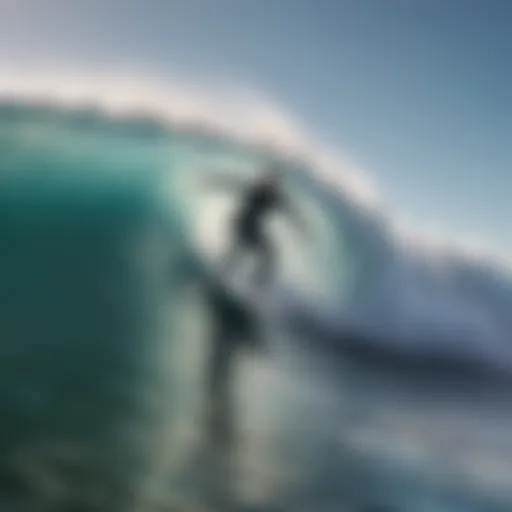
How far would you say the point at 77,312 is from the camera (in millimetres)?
1472

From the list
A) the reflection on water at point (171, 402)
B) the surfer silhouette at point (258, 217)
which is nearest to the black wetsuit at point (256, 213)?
the surfer silhouette at point (258, 217)

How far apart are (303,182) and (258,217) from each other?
0.10 m

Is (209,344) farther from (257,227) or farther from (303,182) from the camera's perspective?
(303,182)

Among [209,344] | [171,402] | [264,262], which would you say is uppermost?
[264,262]

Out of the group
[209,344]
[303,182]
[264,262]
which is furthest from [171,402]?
[303,182]

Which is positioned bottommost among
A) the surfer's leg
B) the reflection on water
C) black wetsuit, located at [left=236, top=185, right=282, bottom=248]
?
the reflection on water

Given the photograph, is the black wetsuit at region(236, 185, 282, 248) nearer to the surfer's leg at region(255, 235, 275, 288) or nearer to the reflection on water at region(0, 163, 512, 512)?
the surfer's leg at region(255, 235, 275, 288)

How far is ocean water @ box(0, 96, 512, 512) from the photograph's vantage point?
4.68 feet

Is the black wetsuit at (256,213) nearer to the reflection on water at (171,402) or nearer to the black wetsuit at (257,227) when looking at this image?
the black wetsuit at (257,227)

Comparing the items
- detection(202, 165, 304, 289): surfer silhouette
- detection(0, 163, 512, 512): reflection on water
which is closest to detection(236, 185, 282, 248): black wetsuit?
detection(202, 165, 304, 289): surfer silhouette

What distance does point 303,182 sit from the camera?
5.17 ft

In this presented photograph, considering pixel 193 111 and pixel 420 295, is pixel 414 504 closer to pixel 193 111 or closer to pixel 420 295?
pixel 420 295

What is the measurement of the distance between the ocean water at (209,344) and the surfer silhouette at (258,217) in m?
0.02

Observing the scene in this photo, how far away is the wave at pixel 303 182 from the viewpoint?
1.53 meters
